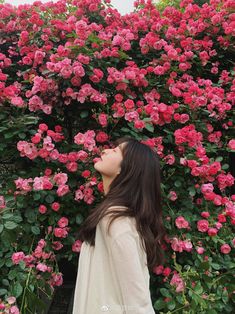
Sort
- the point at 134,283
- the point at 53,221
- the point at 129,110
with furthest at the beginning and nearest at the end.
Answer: the point at 129,110, the point at 53,221, the point at 134,283

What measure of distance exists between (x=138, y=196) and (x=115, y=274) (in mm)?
335

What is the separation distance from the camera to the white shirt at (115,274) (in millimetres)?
1333

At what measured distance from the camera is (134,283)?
1.33m

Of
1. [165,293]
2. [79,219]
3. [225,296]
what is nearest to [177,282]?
[165,293]

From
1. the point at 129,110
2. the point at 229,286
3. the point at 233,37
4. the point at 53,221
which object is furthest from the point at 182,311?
the point at 233,37

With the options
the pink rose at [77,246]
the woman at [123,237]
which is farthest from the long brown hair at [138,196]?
the pink rose at [77,246]

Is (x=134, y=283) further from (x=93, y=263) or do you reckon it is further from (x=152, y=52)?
(x=152, y=52)

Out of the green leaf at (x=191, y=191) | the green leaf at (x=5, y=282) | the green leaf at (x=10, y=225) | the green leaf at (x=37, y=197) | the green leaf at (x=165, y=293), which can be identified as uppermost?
A: the green leaf at (x=191, y=191)

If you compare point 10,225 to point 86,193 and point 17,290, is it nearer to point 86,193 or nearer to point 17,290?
point 17,290

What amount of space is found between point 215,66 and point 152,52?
0.55 meters

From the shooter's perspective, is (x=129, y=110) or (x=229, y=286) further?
(x=129, y=110)

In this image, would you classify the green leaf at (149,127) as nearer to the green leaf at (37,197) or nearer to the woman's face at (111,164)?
the woman's face at (111,164)

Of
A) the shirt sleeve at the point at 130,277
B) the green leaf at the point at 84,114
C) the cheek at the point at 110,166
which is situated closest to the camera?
the shirt sleeve at the point at 130,277

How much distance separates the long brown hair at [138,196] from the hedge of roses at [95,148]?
46cm
